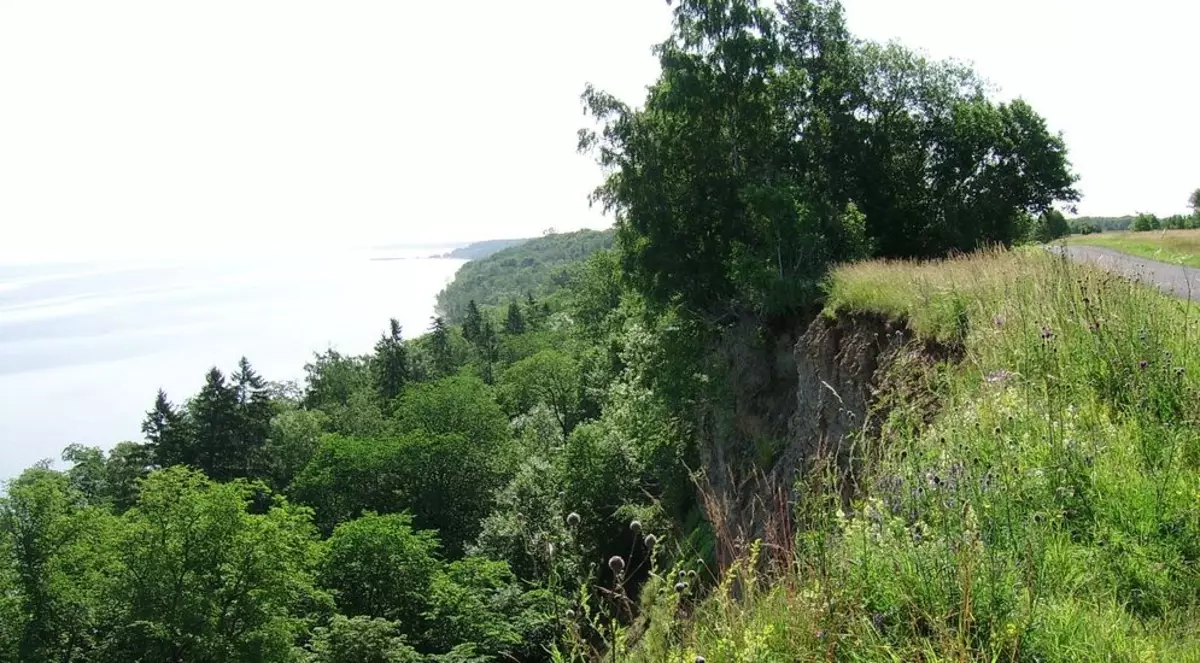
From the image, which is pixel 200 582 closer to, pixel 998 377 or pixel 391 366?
pixel 998 377

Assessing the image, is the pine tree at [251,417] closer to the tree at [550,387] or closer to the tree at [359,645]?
the tree at [550,387]

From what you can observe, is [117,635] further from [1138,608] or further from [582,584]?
[1138,608]

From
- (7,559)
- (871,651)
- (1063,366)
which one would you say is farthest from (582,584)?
(7,559)

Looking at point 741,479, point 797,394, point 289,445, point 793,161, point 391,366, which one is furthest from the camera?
point 391,366

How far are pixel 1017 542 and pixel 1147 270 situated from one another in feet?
27.9

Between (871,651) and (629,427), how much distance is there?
2226 cm

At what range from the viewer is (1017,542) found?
313 centimetres

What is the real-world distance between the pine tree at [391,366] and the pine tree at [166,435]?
19.8 m

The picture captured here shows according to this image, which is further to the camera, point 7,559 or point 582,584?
point 7,559

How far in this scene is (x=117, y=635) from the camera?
21.2 metres

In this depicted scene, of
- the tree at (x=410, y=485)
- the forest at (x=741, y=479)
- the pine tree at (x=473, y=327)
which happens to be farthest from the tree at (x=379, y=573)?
the pine tree at (x=473, y=327)

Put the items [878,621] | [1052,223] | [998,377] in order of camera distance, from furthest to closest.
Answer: [1052,223]
[998,377]
[878,621]

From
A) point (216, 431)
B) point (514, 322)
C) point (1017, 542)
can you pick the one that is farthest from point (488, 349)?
point (1017, 542)

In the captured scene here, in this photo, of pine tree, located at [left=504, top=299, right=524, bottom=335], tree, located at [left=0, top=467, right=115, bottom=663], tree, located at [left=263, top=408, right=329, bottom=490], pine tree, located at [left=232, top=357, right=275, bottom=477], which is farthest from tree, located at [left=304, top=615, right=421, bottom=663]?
pine tree, located at [left=504, top=299, right=524, bottom=335]
